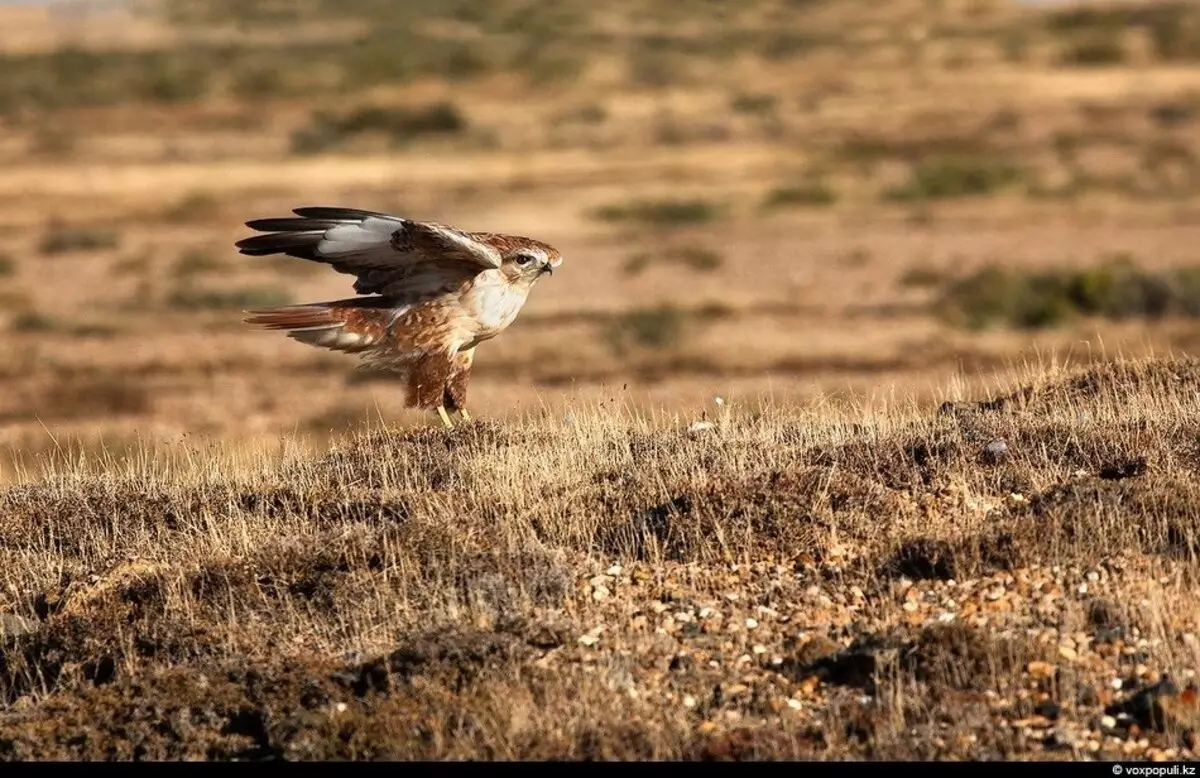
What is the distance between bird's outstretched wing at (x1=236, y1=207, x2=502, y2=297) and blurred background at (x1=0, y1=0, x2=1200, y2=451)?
4.28 feet

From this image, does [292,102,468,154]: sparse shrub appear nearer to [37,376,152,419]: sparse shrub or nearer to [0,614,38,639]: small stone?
[37,376,152,419]: sparse shrub

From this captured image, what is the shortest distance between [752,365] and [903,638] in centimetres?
1540

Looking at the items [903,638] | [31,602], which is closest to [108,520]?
[31,602]

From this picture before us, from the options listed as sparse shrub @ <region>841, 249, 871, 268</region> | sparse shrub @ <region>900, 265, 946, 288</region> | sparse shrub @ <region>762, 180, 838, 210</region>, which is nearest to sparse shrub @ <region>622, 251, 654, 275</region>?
sparse shrub @ <region>841, 249, 871, 268</region>

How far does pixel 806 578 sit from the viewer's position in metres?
6.64

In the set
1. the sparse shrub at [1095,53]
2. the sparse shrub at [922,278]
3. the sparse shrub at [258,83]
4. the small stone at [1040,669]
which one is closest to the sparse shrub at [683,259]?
the sparse shrub at [922,278]

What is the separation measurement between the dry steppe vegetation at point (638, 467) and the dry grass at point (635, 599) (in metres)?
0.02

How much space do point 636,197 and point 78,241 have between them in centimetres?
1459

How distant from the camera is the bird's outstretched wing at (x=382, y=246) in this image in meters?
9.01

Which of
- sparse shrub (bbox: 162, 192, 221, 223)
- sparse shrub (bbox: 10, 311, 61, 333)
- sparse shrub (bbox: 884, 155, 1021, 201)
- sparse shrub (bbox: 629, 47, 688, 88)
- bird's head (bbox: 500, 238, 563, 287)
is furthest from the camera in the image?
sparse shrub (bbox: 629, 47, 688, 88)

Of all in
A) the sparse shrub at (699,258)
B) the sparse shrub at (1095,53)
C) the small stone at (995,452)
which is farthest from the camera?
the sparse shrub at (1095,53)

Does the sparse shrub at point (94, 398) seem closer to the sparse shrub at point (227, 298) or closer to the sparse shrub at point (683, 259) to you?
the sparse shrub at point (227, 298)

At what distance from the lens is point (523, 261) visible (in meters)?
9.55

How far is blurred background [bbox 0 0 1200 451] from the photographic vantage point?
21.1 metres
